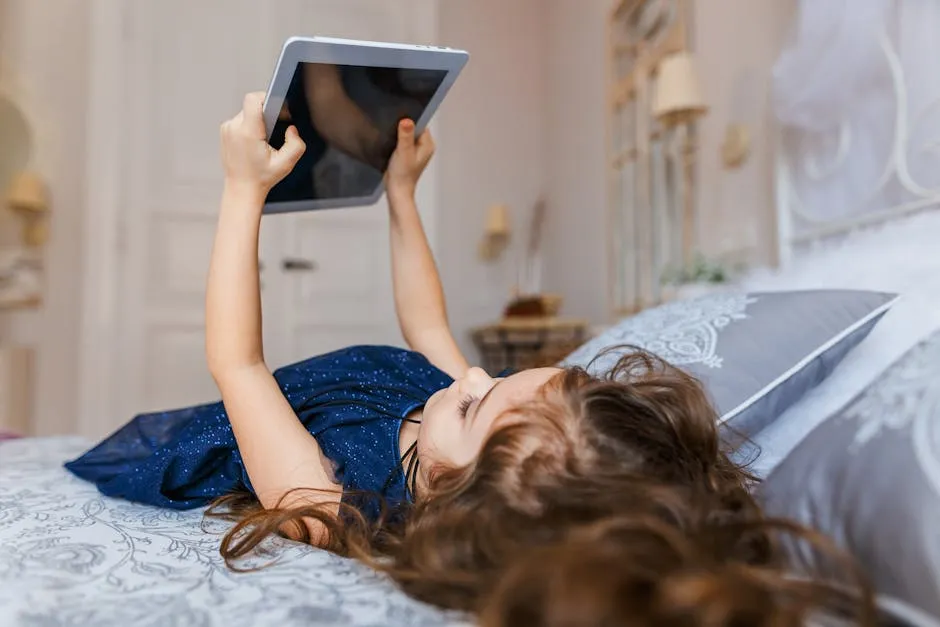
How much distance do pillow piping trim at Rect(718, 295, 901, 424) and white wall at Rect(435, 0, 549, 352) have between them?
116 inches

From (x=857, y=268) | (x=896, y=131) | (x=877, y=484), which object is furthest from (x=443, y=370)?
(x=896, y=131)

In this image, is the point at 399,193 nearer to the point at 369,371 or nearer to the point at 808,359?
the point at 369,371

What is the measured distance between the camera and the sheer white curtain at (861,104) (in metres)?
1.28

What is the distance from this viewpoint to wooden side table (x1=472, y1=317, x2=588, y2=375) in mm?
3078

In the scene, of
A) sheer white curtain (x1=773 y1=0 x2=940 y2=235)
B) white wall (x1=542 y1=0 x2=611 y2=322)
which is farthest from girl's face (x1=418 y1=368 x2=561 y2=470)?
white wall (x1=542 y1=0 x2=611 y2=322)

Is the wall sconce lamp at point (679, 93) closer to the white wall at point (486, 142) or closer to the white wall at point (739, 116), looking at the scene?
the white wall at point (739, 116)

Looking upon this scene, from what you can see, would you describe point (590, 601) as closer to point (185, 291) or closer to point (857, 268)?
point (857, 268)

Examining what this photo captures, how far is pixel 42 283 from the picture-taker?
3266mm

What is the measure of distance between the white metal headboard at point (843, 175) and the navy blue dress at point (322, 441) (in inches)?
35.3

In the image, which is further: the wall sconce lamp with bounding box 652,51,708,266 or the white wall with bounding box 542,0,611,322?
the white wall with bounding box 542,0,611,322

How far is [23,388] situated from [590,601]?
291 cm

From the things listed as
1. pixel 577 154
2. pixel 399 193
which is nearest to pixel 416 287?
pixel 399 193

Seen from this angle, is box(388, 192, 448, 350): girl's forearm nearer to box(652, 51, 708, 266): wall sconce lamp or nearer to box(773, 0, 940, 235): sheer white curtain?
box(773, 0, 940, 235): sheer white curtain

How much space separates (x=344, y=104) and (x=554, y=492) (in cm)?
61
